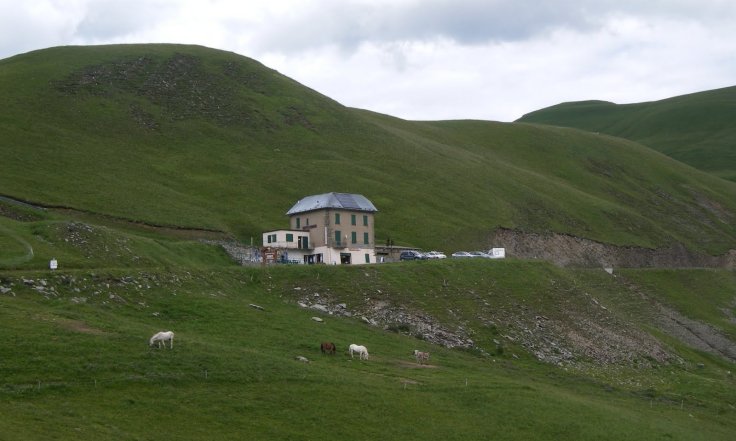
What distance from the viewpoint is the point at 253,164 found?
128250 mm

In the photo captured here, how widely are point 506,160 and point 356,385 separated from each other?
141m

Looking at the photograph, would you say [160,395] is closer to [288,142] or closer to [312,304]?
[312,304]

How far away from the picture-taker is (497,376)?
55.1 metres

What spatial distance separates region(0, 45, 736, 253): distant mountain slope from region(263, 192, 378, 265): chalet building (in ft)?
45.9

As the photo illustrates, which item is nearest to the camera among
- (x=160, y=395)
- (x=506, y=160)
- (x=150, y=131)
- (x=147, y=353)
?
(x=160, y=395)

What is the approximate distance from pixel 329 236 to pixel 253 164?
142ft

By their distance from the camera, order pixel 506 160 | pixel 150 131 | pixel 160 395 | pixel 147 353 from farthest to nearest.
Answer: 1. pixel 506 160
2. pixel 150 131
3. pixel 147 353
4. pixel 160 395

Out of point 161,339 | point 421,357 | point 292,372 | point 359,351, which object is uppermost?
point 161,339

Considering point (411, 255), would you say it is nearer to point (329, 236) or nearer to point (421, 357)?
point (329, 236)

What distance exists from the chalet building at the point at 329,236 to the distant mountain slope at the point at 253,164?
1398 centimetres

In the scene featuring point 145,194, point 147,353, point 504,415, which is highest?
point 145,194

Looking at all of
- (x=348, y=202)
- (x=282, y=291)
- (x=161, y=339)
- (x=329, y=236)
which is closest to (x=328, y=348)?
(x=161, y=339)

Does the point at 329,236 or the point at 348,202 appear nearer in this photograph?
the point at 329,236

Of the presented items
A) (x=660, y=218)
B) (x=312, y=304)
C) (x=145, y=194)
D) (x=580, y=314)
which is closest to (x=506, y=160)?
(x=660, y=218)
